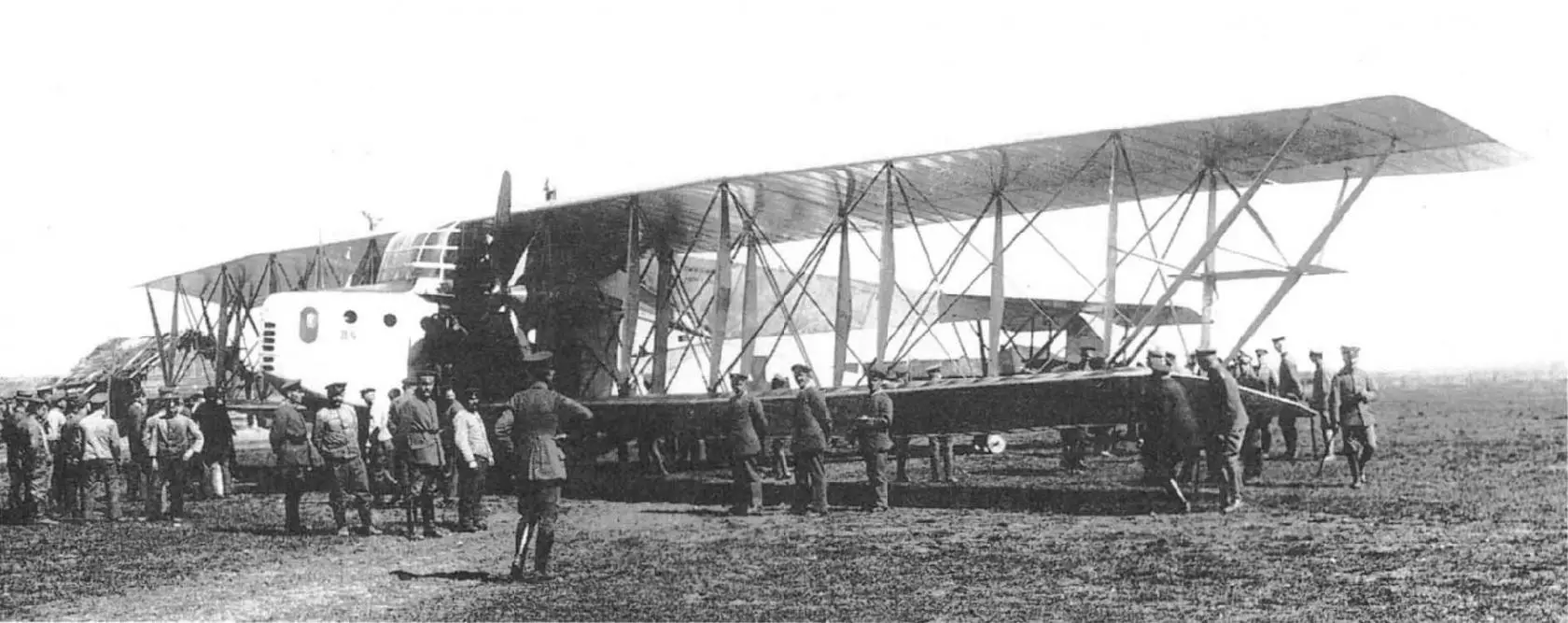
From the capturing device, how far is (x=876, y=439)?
11.3 metres

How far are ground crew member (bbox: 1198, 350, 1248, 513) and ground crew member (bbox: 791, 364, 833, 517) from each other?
11.2 ft

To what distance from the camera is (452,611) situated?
6457mm

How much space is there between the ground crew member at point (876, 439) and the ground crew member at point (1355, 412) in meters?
4.68

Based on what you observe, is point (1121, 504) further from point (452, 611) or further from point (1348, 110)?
point (452, 611)

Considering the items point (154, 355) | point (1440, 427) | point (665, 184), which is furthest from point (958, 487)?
point (154, 355)

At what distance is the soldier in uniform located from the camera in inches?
449

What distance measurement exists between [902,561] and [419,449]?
4.62 m

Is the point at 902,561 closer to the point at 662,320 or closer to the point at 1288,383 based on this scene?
the point at 662,320

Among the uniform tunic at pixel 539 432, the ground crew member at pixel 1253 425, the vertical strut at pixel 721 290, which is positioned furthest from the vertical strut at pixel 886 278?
the uniform tunic at pixel 539 432

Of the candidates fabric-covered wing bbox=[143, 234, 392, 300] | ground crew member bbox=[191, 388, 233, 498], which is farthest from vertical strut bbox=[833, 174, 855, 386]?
fabric-covered wing bbox=[143, 234, 392, 300]

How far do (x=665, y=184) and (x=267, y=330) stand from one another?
5120mm

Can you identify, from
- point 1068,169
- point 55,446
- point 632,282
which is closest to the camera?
point 1068,169

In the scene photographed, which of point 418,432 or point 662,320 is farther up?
point 662,320

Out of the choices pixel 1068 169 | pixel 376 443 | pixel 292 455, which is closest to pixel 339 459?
pixel 292 455
